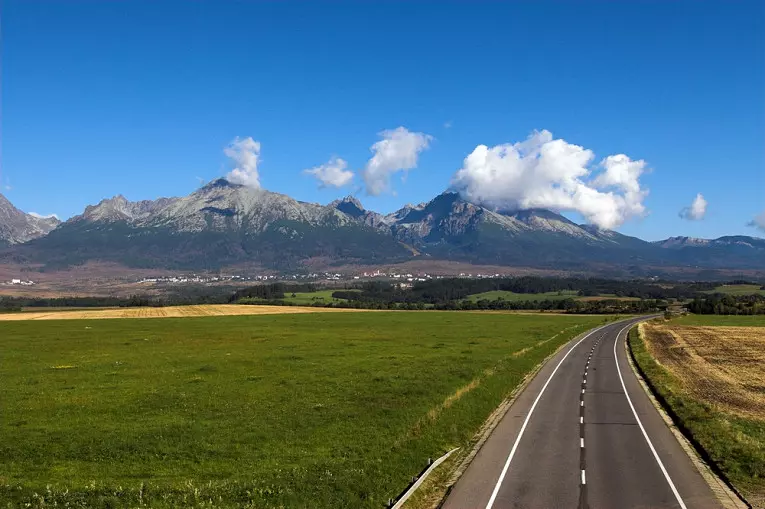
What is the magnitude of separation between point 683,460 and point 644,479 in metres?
4.63

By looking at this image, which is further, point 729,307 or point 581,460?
point 729,307

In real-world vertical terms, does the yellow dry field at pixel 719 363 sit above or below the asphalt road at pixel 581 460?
above

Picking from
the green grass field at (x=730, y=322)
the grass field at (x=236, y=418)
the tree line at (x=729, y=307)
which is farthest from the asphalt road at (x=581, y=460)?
the tree line at (x=729, y=307)

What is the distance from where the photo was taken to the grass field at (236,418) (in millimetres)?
24406

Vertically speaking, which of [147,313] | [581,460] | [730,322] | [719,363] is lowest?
[147,313]

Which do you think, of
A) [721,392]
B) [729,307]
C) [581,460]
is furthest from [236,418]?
[729,307]

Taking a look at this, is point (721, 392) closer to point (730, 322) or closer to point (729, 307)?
point (730, 322)

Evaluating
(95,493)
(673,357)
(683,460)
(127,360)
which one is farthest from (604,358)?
(95,493)

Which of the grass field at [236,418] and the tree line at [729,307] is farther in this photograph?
the tree line at [729,307]

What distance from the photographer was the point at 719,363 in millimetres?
66875

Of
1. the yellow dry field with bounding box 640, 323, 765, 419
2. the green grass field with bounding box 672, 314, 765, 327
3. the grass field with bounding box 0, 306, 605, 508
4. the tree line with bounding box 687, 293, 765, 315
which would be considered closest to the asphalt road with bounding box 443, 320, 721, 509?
the grass field with bounding box 0, 306, 605, 508

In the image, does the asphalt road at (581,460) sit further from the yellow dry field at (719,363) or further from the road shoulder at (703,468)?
the yellow dry field at (719,363)

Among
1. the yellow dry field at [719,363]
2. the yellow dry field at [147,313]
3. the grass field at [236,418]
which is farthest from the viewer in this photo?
the yellow dry field at [147,313]

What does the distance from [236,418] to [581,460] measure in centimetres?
2155
